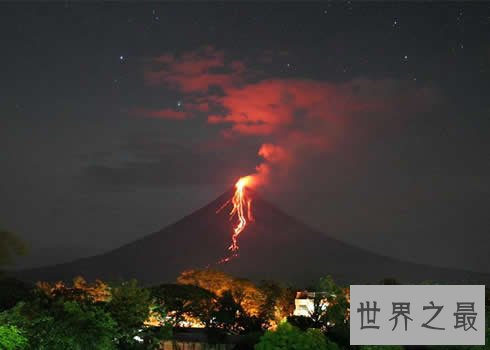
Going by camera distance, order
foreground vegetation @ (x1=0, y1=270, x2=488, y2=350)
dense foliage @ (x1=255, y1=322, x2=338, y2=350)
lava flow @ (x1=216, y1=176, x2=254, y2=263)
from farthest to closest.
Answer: lava flow @ (x1=216, y1=176, x2=254, y2=263) < foreground vegetation @ (x1=0, y1=270, x2=488, y2=350) < dense foliage @ (x1=255, y1=322, x2=338, y2=350)

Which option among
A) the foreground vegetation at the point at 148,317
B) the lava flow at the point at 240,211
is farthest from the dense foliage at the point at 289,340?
the lava flow at the point at 240,211

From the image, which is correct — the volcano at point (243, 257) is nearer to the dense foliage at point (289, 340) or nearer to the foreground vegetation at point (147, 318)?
the foreground vegetation at point (147, 318)

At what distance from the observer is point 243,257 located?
86.1 m

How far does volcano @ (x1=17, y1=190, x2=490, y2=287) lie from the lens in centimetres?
8519

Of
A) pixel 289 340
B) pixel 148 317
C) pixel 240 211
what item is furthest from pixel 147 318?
pixel 240 211

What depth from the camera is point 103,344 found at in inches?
370

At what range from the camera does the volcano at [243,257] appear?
85188 mm

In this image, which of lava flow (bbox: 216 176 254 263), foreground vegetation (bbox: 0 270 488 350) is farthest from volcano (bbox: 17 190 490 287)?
foreground vegetation (bbox: 0 270 488 350)

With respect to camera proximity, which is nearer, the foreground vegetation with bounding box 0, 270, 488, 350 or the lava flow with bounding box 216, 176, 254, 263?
the foreground vegetation with bounding box 0, 270, 488, 350

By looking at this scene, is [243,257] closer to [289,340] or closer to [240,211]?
[240,211]

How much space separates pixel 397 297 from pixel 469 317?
0.93 m

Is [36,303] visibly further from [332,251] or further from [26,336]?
[332,251]

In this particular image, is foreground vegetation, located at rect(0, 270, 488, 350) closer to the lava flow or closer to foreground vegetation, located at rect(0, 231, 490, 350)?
foreground vegetation, located at rect(0, 231, 490, 350)

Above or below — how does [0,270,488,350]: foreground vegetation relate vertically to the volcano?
below
